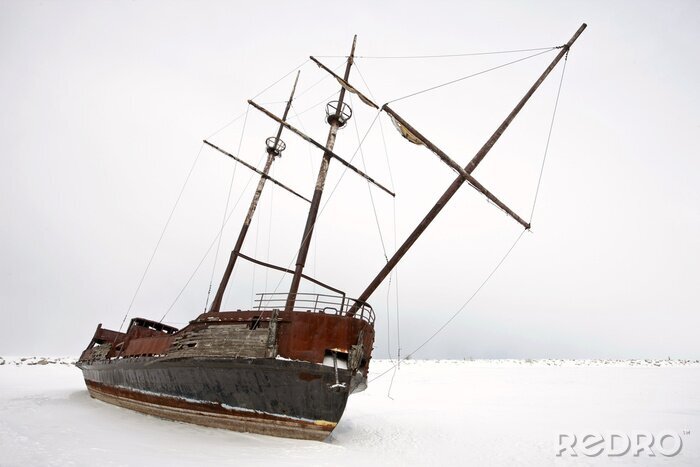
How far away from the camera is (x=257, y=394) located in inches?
360

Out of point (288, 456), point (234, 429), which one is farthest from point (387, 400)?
point (288, 456)

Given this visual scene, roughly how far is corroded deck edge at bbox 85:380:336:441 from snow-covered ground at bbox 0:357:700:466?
23cm

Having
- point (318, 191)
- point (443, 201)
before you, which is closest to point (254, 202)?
point (318, 191)

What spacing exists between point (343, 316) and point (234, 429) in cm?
412

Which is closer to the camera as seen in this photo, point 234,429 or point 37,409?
point 234,429

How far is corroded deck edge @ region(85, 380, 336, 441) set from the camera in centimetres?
882

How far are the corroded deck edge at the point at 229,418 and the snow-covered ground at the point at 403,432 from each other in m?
0.23

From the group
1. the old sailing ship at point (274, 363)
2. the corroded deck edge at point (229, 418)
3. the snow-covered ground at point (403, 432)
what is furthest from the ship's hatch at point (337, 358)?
the snow-covered ground at point (403, 432)

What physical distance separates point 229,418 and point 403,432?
196 inches

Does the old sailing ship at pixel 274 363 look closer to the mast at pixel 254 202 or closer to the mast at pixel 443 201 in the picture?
the mast at pixel 443 201

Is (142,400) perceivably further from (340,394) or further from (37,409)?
(340,394)

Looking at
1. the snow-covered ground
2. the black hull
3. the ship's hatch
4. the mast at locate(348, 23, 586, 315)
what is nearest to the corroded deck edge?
the black hull

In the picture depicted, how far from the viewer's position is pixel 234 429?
9.49m

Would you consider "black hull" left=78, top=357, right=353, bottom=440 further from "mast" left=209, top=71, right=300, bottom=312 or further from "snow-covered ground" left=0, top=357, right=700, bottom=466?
"mast" left=209, top=71, right=300, bottom=312
